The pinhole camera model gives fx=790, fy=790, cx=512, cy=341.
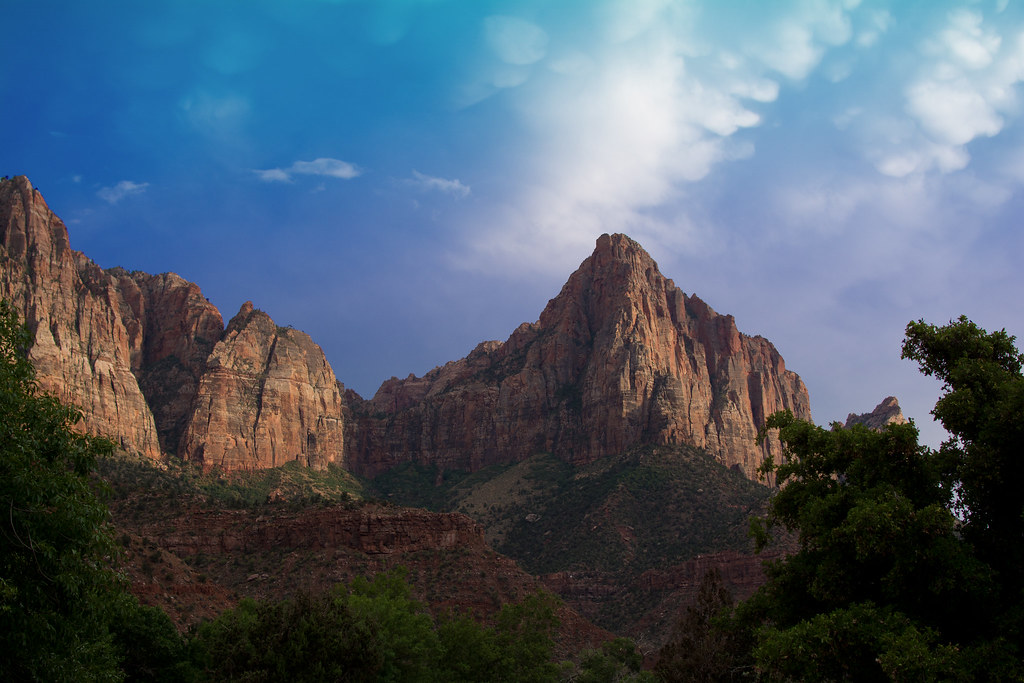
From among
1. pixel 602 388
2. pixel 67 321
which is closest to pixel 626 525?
pixel 602 388

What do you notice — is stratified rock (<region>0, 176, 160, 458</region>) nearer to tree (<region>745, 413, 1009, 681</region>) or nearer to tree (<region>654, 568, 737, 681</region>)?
tree (<region>654, 568, 737, 681</region>)

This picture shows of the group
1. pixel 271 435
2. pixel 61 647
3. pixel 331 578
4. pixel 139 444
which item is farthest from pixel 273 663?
pixel 271 435

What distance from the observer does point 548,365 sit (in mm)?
157000

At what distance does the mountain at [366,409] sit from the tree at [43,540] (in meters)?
98.3

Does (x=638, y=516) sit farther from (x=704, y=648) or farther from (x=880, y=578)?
(x=880, y=578)

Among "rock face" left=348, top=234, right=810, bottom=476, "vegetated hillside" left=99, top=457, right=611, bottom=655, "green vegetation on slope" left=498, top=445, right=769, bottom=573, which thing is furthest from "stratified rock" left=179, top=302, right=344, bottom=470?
"vegetated hillside" left=99, top=457, right=611, bottom=655

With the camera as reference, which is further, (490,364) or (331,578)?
(490,364)

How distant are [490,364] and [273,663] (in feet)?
484

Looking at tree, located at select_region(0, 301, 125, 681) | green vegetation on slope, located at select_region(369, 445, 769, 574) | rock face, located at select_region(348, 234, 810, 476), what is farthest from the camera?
rock face, located at select_region(348, 234, 810, 476)

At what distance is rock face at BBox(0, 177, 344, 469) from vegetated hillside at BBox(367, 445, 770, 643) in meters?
27.4

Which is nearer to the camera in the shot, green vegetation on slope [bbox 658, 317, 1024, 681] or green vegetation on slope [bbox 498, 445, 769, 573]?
green vegetation on slope [bbox 658, 317, 1024, 681]

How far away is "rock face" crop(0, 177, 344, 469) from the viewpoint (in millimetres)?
109938

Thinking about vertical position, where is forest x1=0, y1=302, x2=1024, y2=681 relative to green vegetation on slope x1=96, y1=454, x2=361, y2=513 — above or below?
below

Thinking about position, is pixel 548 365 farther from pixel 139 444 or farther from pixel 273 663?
pixel 273 663
